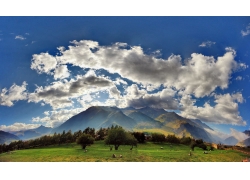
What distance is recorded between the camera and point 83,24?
16375mm

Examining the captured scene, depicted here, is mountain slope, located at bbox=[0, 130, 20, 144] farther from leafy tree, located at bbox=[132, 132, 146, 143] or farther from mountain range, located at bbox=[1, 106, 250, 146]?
leafy tree, located at bbox=[132, 132, 146, 143]

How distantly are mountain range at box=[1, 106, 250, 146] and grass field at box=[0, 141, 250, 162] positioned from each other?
3.19 feet

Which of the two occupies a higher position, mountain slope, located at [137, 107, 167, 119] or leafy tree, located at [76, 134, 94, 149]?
mountain slope, located at [137, 107, 167, 119]

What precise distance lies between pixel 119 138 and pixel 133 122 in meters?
1.63

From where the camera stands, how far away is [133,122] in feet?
58.3

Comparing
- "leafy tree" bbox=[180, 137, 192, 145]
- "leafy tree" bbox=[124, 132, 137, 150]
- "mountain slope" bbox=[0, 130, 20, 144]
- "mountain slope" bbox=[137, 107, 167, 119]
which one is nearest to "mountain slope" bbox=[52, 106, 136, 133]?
"leafy tree" bbox=[124, 132, 137, 150]

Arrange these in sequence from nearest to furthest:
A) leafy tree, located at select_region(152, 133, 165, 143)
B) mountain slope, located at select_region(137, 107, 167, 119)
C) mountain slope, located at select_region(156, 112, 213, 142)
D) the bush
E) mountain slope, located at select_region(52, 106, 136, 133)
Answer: mountain slope, located at select_region(52, 106, 136, 133) < the bush < mountain slope, located at select_region(156, 112, 213, 142) < mountain slope, located at select_region(137, 107, 167, 119) < leafy tree, located at select_region(152, 133, 165, 143)

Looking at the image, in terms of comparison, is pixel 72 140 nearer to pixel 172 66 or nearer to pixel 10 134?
pixel 10 134

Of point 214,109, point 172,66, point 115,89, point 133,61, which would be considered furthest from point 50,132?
point 214,109

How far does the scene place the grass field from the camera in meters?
15.5

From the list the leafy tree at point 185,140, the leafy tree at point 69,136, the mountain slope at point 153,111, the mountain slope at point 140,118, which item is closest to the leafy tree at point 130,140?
the mountain slope at point 140,118

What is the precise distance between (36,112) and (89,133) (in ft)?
12.6
